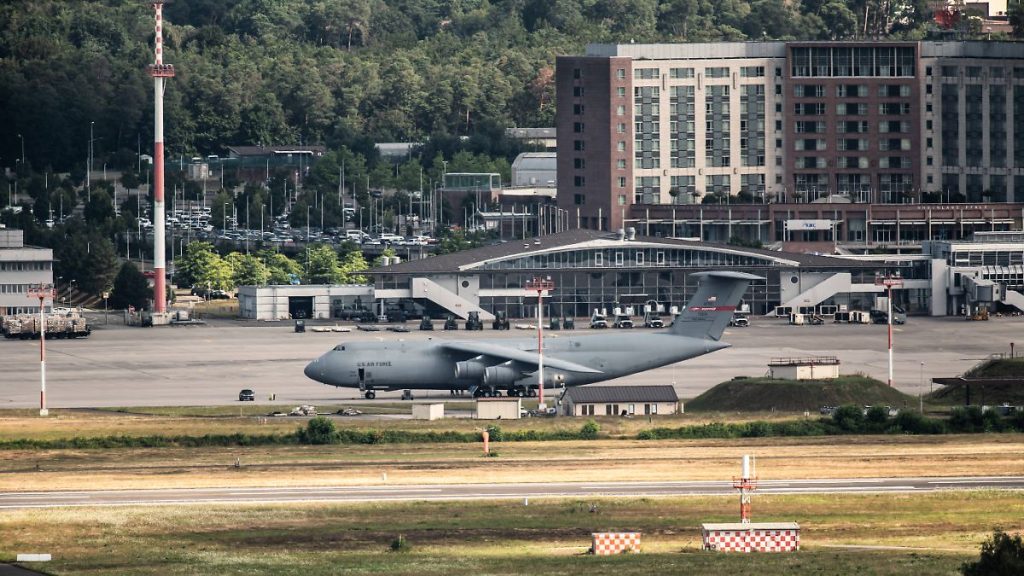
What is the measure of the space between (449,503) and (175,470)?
16.8 meters

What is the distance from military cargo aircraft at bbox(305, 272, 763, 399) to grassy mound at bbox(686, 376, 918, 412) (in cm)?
728

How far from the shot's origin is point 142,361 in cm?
14912

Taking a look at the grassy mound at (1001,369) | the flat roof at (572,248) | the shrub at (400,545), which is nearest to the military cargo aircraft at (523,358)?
the grassy mound at (1001,369)

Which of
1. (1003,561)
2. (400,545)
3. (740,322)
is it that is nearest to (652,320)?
(740,322)

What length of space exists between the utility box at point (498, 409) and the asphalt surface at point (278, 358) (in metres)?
13.9

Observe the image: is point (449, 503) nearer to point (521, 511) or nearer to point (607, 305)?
point (521, 511)

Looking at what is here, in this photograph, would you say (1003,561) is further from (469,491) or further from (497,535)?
(469,491)

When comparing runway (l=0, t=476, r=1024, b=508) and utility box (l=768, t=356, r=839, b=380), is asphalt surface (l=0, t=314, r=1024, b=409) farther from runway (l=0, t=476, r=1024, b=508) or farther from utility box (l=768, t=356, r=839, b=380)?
runway (l=0, t=476, r=1024, b=508)

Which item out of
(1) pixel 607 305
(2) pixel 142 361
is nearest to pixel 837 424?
(2) pixel 142 361

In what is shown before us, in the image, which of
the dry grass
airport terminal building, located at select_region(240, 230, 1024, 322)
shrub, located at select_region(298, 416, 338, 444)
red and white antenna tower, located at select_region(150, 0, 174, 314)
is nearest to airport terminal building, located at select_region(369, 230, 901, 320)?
airport terminal building, located at select_region(240, 230, 1024, 322)

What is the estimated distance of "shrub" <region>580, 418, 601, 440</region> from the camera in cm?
10319

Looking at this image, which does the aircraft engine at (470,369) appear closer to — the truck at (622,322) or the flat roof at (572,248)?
the truck at (622,322)

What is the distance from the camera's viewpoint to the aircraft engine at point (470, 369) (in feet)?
402

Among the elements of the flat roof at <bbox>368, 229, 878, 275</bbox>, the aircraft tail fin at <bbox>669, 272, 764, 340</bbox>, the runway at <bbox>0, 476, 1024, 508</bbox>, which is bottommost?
the runway at <bbox>0, 476, 1024, 508</bbox>
